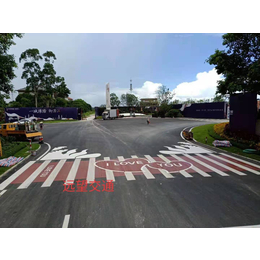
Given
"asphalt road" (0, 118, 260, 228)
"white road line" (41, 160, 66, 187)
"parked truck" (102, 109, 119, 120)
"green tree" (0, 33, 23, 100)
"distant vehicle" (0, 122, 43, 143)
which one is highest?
"green tree" (0, 33, 23, 100)

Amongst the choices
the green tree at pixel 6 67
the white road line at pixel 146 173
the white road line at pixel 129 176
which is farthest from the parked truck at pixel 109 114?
the white road line at pixel 129 176

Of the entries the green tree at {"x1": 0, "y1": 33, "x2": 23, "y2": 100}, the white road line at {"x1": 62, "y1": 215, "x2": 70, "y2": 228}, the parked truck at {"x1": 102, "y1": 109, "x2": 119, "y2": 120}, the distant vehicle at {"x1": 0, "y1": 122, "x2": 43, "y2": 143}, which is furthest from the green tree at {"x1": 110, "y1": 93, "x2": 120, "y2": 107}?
the white road line at {"x1": 62, "y1": 215, "x2": 70, "y2": 228}

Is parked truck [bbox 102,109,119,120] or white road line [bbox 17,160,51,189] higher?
parked truck [bbox 102,109,119,120]

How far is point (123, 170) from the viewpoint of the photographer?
12.0m

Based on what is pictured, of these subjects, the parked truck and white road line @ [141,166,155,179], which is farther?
the parked truck

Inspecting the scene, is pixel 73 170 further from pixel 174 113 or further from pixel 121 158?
pixel 174 113

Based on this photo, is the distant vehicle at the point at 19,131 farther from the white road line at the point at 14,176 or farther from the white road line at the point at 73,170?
the white road line at the point at 73,170

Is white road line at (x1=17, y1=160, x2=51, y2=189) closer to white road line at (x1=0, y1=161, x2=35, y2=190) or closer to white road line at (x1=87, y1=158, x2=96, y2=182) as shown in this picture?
white road line at (x1=0, y1=161, x2=35, y2=190)

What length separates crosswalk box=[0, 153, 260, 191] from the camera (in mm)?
10766

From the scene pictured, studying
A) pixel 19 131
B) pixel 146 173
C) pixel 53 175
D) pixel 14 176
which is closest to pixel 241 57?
pixel 146 173

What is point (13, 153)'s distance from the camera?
16156 mm

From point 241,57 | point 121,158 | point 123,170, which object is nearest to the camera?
point 123,170

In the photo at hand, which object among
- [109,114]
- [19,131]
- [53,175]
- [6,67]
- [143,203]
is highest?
[6,67]

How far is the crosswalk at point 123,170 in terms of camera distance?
10766 millimetres
